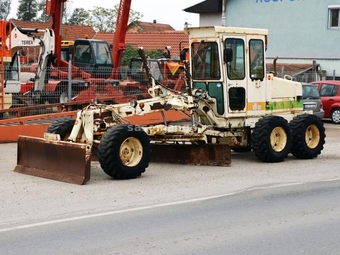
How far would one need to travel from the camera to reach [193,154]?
14.1 meters

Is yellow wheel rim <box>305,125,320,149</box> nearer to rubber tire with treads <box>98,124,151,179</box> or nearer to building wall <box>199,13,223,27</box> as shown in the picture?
rubber tire with treads <box>98,124,151,179</box>

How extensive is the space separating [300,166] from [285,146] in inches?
23.2

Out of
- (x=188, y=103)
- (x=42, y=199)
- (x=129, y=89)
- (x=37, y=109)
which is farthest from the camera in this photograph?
(x=129, y=89)

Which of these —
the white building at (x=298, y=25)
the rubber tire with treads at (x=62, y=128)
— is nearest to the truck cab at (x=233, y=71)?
the rubber tire with treads at (x=62, y=128)

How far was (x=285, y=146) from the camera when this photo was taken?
48.5ft

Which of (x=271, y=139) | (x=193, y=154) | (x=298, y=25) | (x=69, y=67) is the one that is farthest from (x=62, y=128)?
(x=298, y=25)

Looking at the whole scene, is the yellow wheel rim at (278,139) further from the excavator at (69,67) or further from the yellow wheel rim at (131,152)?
the excavator at (69,67)

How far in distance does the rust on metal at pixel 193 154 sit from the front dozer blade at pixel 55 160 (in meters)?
2.81

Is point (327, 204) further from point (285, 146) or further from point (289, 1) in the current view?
point (289, 1)

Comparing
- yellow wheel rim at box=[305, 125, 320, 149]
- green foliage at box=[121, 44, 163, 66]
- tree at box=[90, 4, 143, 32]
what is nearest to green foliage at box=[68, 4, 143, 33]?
tree at box=[90, 4, 143, 32]

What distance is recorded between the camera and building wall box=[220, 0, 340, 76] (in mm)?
38969

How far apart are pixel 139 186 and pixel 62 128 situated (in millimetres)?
2328

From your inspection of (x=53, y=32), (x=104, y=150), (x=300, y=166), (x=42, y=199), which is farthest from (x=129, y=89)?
(x=42, y=199)

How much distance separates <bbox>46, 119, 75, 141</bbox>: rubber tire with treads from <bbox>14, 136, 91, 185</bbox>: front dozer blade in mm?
674
